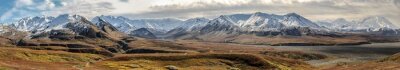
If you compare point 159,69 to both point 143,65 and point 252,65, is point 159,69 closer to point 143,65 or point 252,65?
point 143,65

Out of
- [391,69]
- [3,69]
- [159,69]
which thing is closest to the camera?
[3,69]

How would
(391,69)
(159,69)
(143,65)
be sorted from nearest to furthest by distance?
(391,69) < (159,69) < (143,65)

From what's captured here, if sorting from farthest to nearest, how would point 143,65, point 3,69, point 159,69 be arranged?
point 143,65 < point 159,69 < point 3,69

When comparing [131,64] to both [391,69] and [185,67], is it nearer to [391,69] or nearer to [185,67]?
[185,67]

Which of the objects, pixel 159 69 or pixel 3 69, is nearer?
pixel 3 69

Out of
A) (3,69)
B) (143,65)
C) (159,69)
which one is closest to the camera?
(3,69)

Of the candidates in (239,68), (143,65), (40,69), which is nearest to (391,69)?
(40,69)

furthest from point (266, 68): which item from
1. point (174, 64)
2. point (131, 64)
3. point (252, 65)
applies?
point (131, 64)

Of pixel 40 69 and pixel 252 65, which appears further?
pixel 252 65
